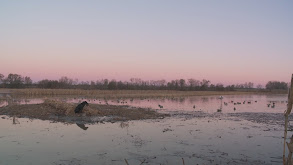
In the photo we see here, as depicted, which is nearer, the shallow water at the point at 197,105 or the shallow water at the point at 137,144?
the shallow water at the point at 137,144

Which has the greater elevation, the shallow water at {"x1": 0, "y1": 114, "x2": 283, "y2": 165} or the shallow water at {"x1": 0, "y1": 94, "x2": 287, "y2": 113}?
the shallow water at {"x1": 0, "y1": 94, "x2": 287, "y2": 113}

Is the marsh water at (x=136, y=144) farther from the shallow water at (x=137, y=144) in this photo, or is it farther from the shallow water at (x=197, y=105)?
the shallow water at (x=197, y=105)

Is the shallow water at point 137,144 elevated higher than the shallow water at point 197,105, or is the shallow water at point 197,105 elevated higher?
the shallow water at point 197,105

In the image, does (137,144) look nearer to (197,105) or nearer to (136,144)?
(136,144)

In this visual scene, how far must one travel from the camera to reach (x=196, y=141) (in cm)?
1094

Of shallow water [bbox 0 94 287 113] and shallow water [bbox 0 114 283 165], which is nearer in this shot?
shallow water [bbox 0 114 283 165]

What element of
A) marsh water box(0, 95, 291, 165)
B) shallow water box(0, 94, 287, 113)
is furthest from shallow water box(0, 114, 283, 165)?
shallow water box(0, 94, 287, 113)

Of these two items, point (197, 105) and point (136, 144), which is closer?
point (136, 144)

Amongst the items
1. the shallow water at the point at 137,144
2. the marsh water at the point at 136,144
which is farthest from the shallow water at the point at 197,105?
the shallow water at the point at 137,144

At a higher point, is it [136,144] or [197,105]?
[197,105]

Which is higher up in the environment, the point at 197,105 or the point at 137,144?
the point at 197,105

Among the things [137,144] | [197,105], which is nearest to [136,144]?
[137,144]

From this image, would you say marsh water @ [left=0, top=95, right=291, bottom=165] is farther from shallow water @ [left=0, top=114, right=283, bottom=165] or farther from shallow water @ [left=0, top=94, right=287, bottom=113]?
shallow water @ [left=0, top=94, right=287, bottom=113]

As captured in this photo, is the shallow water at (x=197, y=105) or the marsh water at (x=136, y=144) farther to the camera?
the shallow water at (x=197, y=105)
